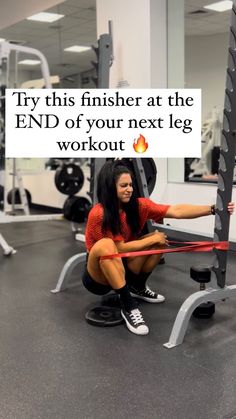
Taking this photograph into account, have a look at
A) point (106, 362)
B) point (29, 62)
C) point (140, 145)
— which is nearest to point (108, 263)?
point (106, 362)

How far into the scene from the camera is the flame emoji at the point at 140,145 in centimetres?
402

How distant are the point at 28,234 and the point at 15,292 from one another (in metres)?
2.24

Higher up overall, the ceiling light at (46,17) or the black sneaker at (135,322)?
the ceiling light at (46,17)

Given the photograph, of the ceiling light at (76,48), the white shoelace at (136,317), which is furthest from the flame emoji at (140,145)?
the ceiling light at (76,48)

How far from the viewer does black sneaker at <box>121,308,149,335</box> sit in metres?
2.28

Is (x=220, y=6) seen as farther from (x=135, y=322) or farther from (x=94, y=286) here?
(x=135, y=322)

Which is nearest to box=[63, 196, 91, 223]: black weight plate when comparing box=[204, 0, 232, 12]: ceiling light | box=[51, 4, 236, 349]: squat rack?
box=[51, 4, 236, 349]: squat rack

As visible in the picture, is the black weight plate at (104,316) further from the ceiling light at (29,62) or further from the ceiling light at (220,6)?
the ceiling light at (29,62)

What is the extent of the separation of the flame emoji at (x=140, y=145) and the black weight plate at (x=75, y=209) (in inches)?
41.5

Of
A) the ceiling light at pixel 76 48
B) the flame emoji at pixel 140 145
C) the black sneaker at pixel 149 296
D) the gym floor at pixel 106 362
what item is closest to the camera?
the gym floor at pixel 106 362

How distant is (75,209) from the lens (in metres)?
4.86

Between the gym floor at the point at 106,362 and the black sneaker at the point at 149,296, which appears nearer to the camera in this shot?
the gym floor at the point at 106,362

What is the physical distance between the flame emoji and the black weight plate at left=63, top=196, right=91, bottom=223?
41.5 inches

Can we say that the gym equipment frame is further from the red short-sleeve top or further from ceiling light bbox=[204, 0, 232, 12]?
ceiling light bbox=[204, 0, 232, 12]
